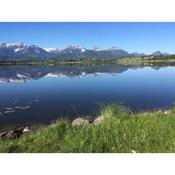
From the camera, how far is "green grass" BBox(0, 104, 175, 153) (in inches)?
194

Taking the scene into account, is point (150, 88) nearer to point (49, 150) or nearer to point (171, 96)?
point (171, 96)

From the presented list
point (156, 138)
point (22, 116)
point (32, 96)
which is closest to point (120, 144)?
point (156, 138)

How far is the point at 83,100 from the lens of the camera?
24859mm

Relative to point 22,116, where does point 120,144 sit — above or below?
above

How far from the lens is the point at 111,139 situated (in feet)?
17.2

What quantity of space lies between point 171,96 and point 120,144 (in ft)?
68.2

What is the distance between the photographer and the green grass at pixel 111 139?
492cm

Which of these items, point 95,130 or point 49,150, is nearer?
point 49,150
